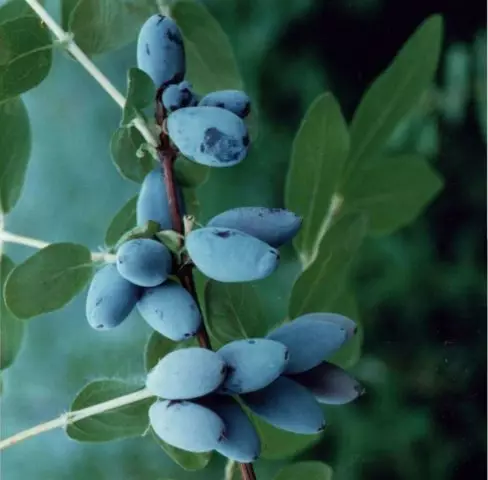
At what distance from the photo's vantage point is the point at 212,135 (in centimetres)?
31

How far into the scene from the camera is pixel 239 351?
0.98 ft

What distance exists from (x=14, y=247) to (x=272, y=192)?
0.19 meters

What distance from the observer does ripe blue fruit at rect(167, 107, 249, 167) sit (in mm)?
307

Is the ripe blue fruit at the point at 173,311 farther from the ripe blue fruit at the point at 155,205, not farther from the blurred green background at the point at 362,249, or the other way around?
the blurred green background at the point at 362,249

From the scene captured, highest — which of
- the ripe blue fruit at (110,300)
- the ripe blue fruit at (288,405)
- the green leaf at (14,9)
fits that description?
the green leaf at (14,9)

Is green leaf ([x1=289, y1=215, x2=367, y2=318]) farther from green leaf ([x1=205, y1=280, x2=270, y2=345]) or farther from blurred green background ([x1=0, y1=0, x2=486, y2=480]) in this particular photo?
blurred green background ([x1=0, y1=0, x2=486, y2=480])

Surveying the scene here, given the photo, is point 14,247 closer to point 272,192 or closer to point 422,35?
point 272,192

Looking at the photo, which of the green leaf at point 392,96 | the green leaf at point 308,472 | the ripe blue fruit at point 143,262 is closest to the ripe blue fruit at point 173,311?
the ripe blue fruit at point 143,262

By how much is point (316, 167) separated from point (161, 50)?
0.16 metres

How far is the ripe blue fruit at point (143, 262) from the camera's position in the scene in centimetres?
30

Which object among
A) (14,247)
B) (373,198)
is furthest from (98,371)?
(373,198)

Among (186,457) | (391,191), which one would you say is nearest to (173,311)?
(186,457)

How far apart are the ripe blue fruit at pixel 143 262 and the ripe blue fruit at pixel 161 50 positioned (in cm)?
7

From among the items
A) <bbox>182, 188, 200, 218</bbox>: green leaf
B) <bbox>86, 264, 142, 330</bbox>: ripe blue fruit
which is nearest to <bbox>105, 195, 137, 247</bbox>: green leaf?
<bbox>182, 188, 200, 218</bbox>: green leaf
